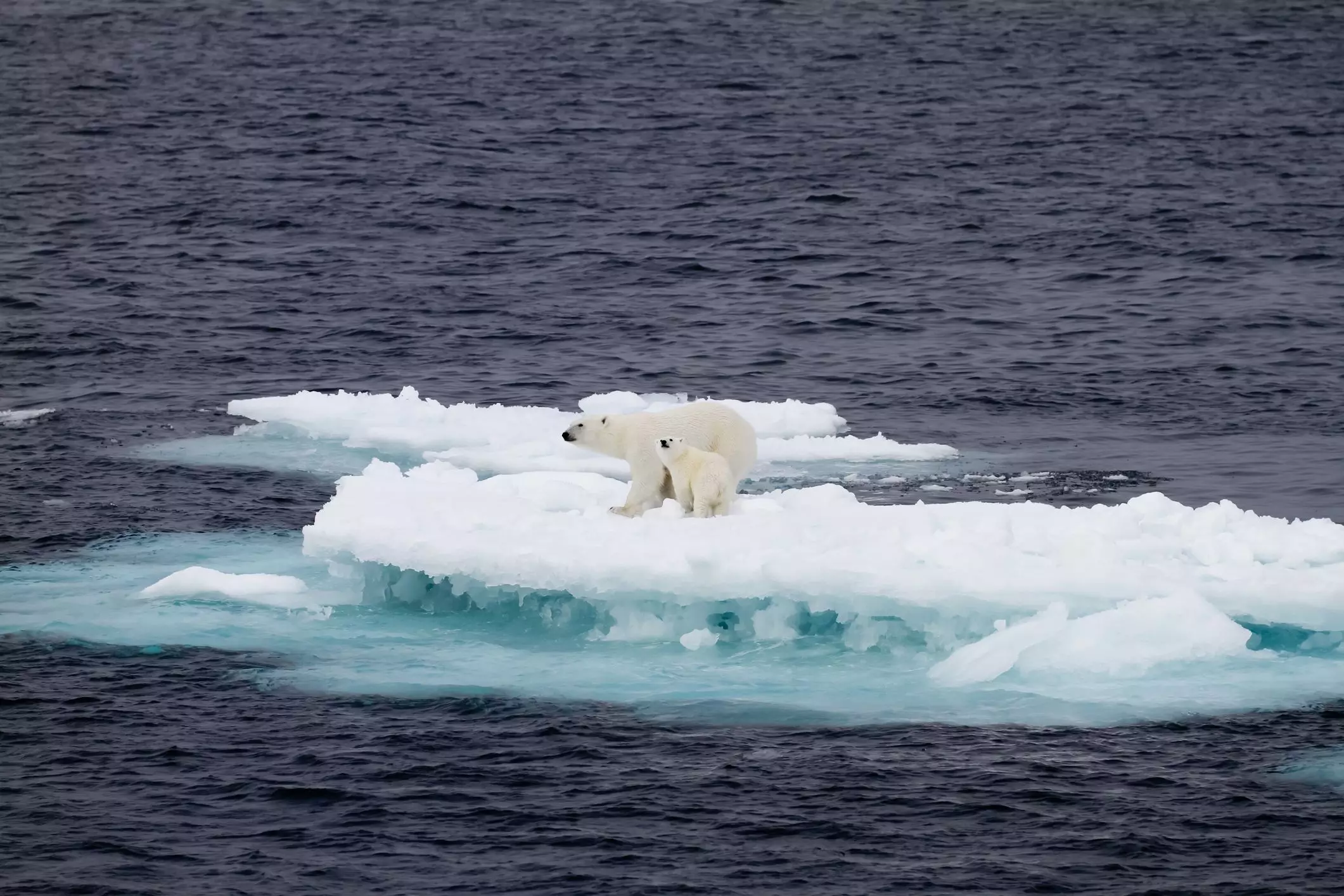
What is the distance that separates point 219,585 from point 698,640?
14.0ft

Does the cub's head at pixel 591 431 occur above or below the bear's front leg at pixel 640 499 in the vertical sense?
above

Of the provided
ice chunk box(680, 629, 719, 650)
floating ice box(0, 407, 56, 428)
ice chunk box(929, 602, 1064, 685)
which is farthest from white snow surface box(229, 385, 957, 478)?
ice chunk box(929, 602, 1064, 685)

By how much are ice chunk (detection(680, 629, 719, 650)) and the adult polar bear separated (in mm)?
1409

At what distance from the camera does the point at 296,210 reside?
112ft

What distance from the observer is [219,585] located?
1482 centimetres

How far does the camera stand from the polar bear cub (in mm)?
13836

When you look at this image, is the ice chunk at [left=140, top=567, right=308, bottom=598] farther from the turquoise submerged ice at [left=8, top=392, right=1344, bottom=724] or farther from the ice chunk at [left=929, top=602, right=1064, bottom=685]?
the ice chunk at [left=929, top=602, right=1064, bottom=685]

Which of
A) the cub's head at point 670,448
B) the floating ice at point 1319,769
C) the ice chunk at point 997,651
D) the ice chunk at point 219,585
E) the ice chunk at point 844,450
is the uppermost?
the ice chunk at point 844,450

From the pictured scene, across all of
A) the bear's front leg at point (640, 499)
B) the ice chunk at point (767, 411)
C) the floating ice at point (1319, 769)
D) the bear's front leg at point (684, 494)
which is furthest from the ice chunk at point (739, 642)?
the ice chunk at point (767, 411)

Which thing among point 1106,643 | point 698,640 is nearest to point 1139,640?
point 1106,643

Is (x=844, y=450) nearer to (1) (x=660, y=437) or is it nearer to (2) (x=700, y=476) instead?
(1) (x=660, y=437)

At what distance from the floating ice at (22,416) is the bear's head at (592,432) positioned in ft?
32.2

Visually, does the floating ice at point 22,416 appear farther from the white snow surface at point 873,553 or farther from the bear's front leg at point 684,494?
the bear's front leg at point 684,494

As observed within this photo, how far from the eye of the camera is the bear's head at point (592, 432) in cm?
1474
